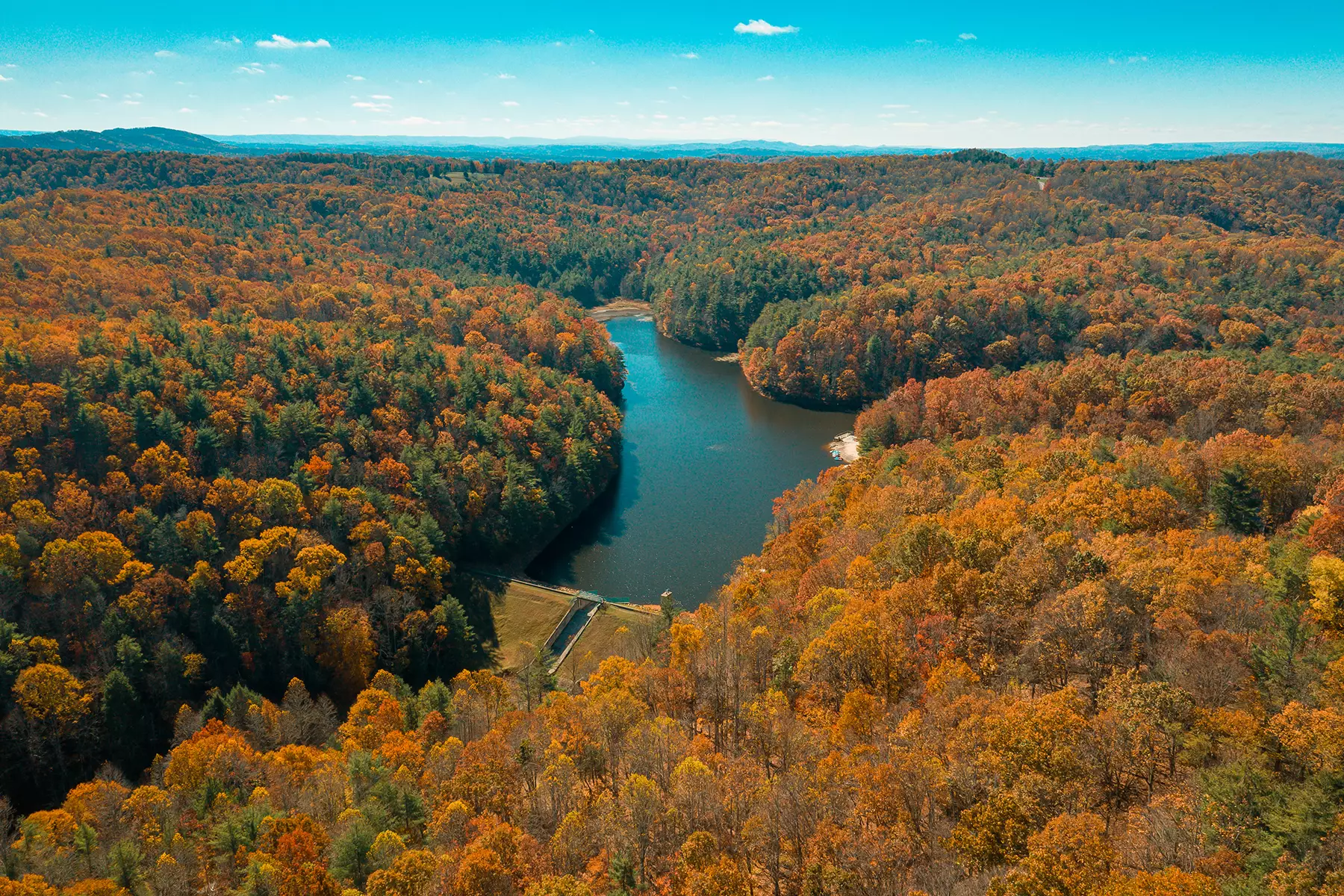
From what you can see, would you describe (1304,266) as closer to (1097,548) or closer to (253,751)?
(1097,548)

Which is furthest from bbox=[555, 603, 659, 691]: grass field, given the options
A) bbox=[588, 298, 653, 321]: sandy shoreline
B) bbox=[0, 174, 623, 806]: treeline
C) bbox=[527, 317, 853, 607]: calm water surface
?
bbox=[588, 298, 653, 321]: sandy shoreline

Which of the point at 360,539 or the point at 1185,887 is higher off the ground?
the point at 1185,887

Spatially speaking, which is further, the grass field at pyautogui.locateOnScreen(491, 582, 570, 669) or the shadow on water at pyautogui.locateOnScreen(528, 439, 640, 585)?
the shadow on water at pyautogui.locateOnScreen(528, 439, 640, 585)

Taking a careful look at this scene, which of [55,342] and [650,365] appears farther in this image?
[650,365]

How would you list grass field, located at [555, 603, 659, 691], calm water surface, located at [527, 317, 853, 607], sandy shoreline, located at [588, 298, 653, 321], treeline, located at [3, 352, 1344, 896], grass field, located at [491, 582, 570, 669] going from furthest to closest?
sandy shoreline, located at [588, 298, 653, 321] < calm water surface, located at [527, 317, 853, 607] < grass field, located at [491, 582, 570, 669] < grass field, located at [555, 603, 659, 691] < treeline, located at [3, 352, 1344, 896]

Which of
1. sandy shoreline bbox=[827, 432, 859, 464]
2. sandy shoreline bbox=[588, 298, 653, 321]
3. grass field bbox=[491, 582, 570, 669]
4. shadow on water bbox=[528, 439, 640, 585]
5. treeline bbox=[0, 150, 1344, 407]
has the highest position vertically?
treeline bbox=[0, 150, 1344, 407]

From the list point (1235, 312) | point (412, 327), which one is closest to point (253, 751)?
point (412, 327)

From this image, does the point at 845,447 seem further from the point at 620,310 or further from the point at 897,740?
the point at 620,310

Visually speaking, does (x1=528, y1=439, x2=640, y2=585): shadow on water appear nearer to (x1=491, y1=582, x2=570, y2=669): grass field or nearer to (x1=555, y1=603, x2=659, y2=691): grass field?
(x1=491, y1=582, x2=570, y2=669): grass field
